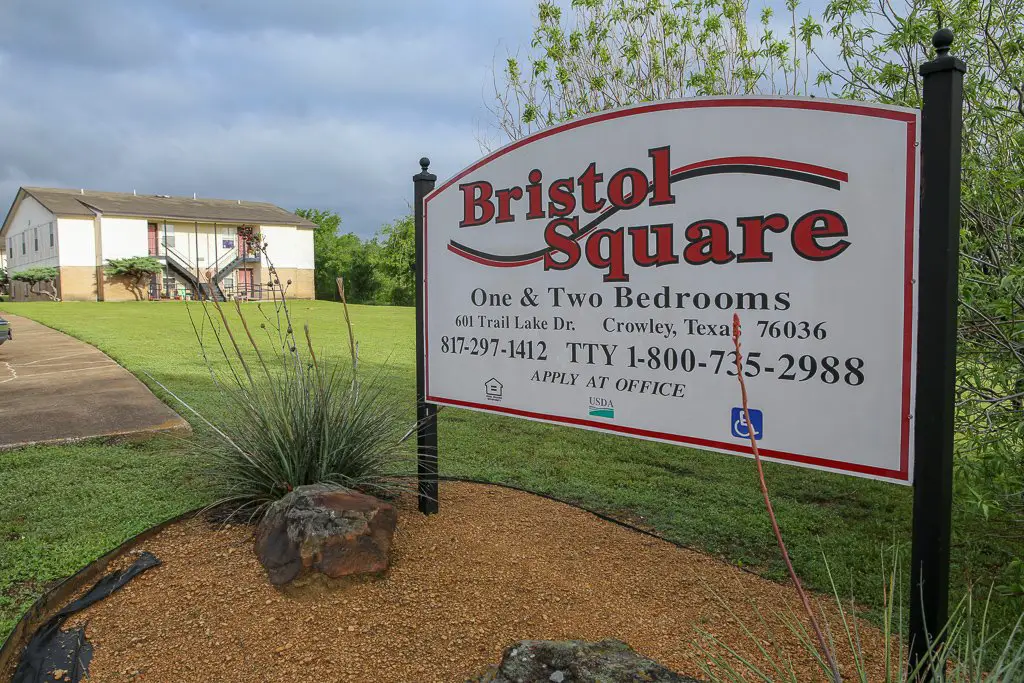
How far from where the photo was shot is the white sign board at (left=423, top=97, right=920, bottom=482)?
2631 millimetres

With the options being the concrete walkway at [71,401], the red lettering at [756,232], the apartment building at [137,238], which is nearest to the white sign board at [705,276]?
the red lettering at [756,232]

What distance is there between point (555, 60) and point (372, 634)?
6355 mm

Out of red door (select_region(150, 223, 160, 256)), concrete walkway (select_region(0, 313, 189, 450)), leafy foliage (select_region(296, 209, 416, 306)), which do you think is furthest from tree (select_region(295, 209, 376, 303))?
concrete walkway (select_region(0, 313, 189, 450))

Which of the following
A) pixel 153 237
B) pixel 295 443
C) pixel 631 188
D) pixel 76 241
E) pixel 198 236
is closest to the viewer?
pixel 631 188

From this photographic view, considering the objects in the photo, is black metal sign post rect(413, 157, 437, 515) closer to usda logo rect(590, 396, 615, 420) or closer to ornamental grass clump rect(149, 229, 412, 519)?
ornamental grass clump rect(149, 229, 412, 519)

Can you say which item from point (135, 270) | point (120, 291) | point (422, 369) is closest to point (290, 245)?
point (135, 270)

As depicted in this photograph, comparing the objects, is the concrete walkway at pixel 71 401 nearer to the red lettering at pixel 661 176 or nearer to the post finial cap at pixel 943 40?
the red lettering at pixel 661 176

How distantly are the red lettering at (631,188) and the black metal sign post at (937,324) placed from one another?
120 cm

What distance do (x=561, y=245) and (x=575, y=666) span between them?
2.10m

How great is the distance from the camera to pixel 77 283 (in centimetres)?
3712

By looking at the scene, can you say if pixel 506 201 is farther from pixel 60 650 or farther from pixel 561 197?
pixel 60 650

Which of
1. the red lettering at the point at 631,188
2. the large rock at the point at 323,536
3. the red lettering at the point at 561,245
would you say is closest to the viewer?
the large rock at the point at 323,536

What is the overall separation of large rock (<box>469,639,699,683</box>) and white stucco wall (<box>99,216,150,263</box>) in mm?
41935

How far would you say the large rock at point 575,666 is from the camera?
7.23ft
